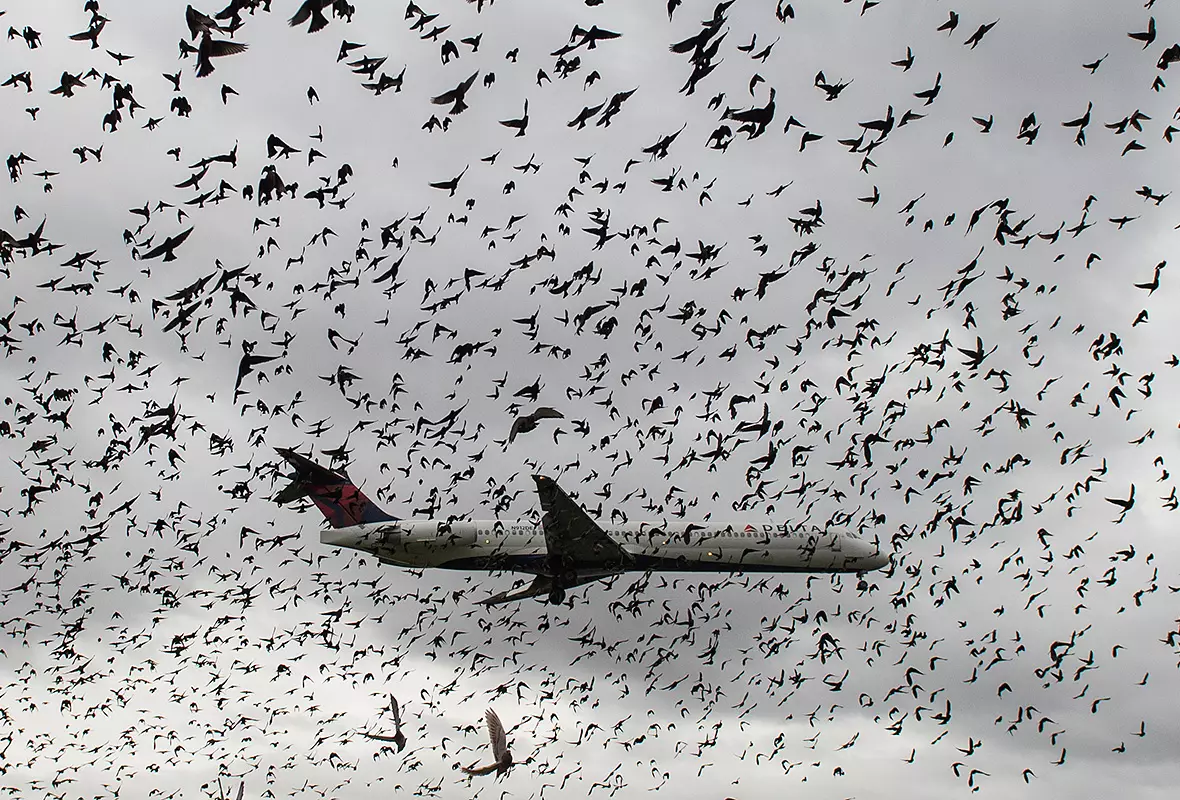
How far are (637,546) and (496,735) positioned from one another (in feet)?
85.8

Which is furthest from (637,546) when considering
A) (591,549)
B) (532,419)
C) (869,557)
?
(532,419)

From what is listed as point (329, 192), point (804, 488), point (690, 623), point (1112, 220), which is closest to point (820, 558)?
point (690, 623)

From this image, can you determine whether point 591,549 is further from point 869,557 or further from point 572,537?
point 869,557

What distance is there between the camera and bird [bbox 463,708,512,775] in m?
50.2

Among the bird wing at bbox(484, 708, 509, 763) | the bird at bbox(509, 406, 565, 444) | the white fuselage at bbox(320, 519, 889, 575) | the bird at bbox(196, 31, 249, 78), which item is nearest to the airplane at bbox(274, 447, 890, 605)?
the white fuselage at bbox(320, 519, 889, 575)

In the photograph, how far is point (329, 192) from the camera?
26516mm

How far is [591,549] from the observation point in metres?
76.1

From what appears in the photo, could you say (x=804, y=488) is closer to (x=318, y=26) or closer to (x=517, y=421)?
(x=517, y=421)

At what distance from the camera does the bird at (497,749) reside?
50.2 m

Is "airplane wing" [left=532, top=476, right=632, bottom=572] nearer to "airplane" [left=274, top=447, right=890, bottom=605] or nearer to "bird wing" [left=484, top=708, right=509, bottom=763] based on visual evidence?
"airplane" [left=274, top=447, right=890, bottom=605]

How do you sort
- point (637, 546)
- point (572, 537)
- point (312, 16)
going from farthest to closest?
point (637, 546)
point (572, 537)
point (312, 16)

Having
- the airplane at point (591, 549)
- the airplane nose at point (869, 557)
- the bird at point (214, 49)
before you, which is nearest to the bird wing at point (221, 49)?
the bird at point (214, 49)

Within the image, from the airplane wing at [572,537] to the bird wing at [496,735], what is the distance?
15.7m

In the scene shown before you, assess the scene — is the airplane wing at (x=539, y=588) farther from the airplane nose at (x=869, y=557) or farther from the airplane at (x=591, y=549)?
the airplane nose at (x=869, y=557)
